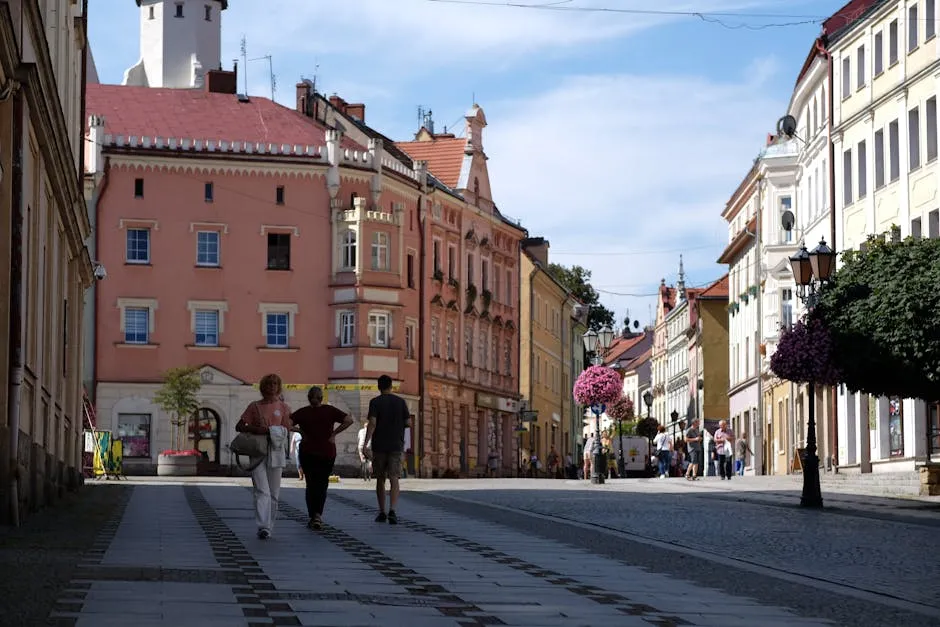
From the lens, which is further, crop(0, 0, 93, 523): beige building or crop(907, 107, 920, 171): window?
crop(907, 107, 920, 171): window

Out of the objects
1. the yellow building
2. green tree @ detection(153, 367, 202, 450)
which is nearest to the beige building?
green tree @ detection(153, 367, 202, 450)

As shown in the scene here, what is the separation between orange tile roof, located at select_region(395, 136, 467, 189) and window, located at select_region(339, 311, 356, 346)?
43.1 ft

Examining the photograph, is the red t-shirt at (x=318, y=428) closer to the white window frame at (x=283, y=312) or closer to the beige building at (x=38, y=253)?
the beige building at (x=38, y=253)

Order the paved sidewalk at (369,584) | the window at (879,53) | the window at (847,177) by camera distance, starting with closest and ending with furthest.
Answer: the paved sidewalk at (369,584) < the window at (879,53) < the window at (847,177)

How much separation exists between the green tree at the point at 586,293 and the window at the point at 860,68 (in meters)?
61.5

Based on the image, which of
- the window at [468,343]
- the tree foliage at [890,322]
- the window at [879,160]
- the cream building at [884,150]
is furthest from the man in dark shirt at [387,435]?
the window at [468,343]

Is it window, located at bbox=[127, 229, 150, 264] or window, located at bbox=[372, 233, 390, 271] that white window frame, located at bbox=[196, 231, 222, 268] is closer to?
window, located at bbox=[127, 229, 150, 264]

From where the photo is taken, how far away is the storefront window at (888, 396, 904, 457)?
5078 centimetres

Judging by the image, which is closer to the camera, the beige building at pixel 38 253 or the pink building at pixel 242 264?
the beige building at pixel 38 253

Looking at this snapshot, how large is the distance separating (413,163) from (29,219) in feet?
185

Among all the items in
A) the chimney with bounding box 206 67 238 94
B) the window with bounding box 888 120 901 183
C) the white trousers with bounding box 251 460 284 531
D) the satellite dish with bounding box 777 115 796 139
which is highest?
the chimney with bounding box 206 67 238 94

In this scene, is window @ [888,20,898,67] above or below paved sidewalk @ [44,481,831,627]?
above

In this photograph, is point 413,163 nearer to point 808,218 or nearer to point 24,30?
point 808,218

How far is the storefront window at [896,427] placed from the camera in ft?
167
